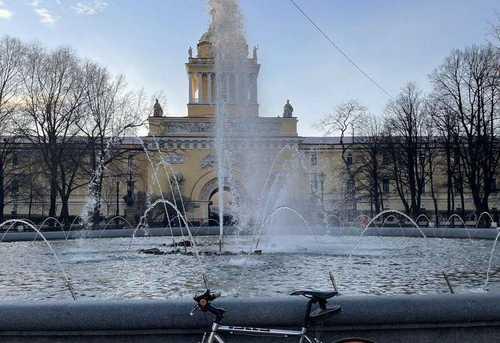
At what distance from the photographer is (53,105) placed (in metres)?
32.8

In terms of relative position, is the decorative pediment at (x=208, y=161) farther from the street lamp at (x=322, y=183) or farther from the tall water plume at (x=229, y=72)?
the tall water plume at (x=229, y=72)

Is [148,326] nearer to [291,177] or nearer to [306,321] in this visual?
[306,321]

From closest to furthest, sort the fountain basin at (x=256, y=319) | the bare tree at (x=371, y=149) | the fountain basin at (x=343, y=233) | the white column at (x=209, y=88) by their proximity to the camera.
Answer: the fountain basin at (x=256, y=319) < the fountain basin at (x=343, y=233) < the bare tree at (x=371, y=149) < the white column at (x=209, y=88)

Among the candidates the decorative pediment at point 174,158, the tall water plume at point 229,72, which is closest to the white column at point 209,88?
the decorative pediment at point 174,158

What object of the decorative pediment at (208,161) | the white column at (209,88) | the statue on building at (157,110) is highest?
the white column at (209,88)

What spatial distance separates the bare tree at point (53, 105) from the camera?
1268 inches

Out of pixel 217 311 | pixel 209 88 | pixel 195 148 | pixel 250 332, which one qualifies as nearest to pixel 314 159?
pixel 209 88

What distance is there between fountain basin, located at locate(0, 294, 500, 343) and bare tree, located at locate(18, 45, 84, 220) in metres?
29.4

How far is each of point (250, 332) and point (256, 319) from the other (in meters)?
0.15

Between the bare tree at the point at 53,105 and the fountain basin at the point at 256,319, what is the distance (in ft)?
96.5

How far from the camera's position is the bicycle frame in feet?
13.0

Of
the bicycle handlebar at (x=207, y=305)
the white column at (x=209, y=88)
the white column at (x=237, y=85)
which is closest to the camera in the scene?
the bicycle handlebar at (x=207, y=305)

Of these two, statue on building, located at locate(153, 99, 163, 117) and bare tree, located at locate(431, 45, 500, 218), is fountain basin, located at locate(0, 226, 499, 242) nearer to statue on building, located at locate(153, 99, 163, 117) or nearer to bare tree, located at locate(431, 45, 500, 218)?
bare tree, located at locate(431, 45, 500, 218)

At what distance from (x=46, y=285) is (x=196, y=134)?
41.1 m
